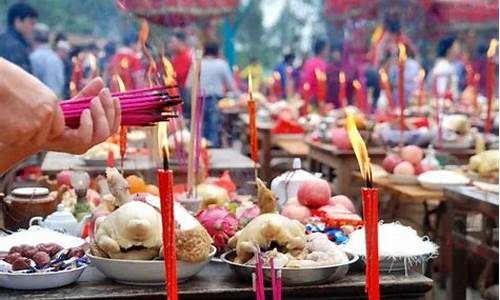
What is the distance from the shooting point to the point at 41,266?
2.12 metres

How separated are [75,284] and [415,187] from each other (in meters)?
2.62

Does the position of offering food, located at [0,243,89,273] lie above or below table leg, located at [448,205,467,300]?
above

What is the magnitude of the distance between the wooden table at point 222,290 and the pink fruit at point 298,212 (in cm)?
50

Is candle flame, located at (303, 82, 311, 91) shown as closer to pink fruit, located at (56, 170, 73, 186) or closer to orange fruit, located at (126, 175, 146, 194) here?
pink fruit, located at (56, 170, 73, 186)

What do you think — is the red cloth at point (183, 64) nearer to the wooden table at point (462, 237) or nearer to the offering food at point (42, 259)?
the wooden table at point (462, 237)

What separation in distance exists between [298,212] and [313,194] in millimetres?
90

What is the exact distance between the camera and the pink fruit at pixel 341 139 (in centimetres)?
564

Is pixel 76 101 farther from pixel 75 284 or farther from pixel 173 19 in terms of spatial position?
pixel 173 19

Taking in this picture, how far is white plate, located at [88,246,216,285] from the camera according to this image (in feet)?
6.73

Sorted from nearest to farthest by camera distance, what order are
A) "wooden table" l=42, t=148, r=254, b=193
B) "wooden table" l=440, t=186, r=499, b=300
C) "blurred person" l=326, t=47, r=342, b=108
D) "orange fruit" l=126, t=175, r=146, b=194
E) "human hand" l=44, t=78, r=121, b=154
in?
"human hand" l=44, t=78, r=121, b=154
"orange fruit" l=126, t=175, r=146, b=194
"wooden table" l=440, t=186, r=499, b=300
"wooden table" l=42, t=148, r=254, b=193
"blurred person" l=326, t=47, r=342, b=108

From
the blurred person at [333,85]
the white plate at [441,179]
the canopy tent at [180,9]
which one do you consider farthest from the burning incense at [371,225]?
the canopy tent at [180,9]

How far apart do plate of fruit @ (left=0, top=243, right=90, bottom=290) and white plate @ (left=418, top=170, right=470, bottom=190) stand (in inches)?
95.6

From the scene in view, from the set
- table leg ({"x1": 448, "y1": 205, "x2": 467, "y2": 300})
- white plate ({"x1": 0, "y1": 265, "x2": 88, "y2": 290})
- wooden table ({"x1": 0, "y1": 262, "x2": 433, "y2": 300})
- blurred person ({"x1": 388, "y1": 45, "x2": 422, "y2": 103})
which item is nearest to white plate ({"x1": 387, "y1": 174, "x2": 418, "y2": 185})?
table leg ({"x1": 448, "y1": 205, "x2": 467, "y2": 300})

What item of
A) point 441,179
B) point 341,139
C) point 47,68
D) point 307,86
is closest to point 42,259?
point 441,179
